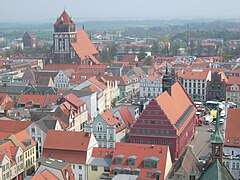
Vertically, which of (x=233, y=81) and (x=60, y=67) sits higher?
(x=60, y=67)

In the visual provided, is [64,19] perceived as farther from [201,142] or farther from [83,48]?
[201,142]

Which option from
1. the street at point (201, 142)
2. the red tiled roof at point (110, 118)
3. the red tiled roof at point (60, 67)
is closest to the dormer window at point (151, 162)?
the red tiled roof at point (110, 118)

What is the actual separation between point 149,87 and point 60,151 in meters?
44.7

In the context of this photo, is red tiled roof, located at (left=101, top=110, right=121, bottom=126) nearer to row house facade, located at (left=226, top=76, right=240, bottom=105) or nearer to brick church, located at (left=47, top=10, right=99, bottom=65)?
row house facade, located at (left=226, top=76, right=240, bottom=105)

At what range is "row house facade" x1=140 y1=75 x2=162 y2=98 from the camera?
92738 mm

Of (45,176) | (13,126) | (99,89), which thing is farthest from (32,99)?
(45,176)

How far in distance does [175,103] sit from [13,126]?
22122 millimetres

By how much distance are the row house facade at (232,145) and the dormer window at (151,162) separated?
1004 centimetres

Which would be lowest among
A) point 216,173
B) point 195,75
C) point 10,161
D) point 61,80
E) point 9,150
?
point 10,161

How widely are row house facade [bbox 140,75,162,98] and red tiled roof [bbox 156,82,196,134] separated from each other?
2191 cm

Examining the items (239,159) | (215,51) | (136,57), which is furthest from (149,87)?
(215,51)

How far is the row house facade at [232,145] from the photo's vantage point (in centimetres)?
5256

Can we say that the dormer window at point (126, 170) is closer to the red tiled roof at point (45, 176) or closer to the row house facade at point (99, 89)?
the red tiled roof at point (45, 176)

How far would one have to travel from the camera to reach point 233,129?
54000mm
